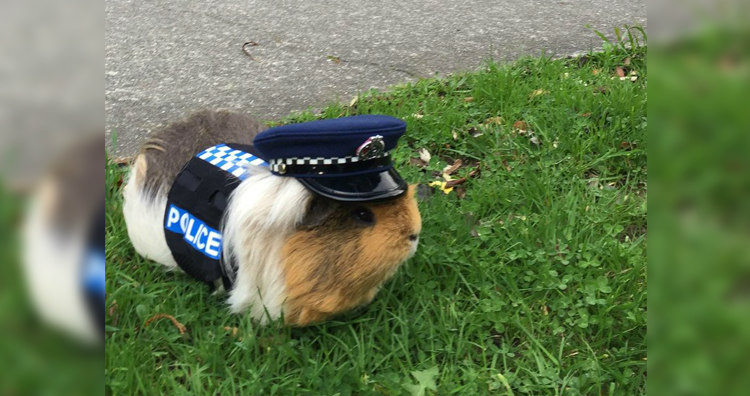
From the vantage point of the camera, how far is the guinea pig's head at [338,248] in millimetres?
2014

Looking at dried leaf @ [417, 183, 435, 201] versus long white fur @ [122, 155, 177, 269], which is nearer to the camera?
long white fur @ [122, 155, 177, 269]

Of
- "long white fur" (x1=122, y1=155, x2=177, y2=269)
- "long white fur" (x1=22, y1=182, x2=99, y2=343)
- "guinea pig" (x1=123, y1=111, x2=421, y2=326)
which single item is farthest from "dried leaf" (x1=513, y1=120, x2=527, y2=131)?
"long white fur" (x1=22, y1=182, x2=99, y2=343)

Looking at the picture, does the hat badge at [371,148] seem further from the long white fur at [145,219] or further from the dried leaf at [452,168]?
the dried leaf at [452,168]

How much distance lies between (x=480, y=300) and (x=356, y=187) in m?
0.77

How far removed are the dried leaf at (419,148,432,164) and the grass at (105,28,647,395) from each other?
0.09ft

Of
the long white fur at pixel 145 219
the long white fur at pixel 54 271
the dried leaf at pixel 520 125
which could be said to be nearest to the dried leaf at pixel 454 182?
the dried leaf at pixel 520 125

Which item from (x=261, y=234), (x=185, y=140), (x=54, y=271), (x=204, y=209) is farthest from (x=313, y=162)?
(x=54, y=271)

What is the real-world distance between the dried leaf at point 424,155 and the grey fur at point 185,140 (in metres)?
0.91

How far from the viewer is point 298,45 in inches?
177

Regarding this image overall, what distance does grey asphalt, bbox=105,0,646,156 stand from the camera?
3857 mm

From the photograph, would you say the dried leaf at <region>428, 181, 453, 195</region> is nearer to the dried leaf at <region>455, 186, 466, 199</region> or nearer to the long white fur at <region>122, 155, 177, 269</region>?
the dried leaf at <region>455, 186, 466, 199</region>

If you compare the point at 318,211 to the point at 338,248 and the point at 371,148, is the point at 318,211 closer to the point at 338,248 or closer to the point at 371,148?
the point at 338,248

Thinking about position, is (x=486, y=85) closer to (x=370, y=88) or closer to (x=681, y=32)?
(x=370, y=88)

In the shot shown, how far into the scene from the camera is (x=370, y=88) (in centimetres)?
394
